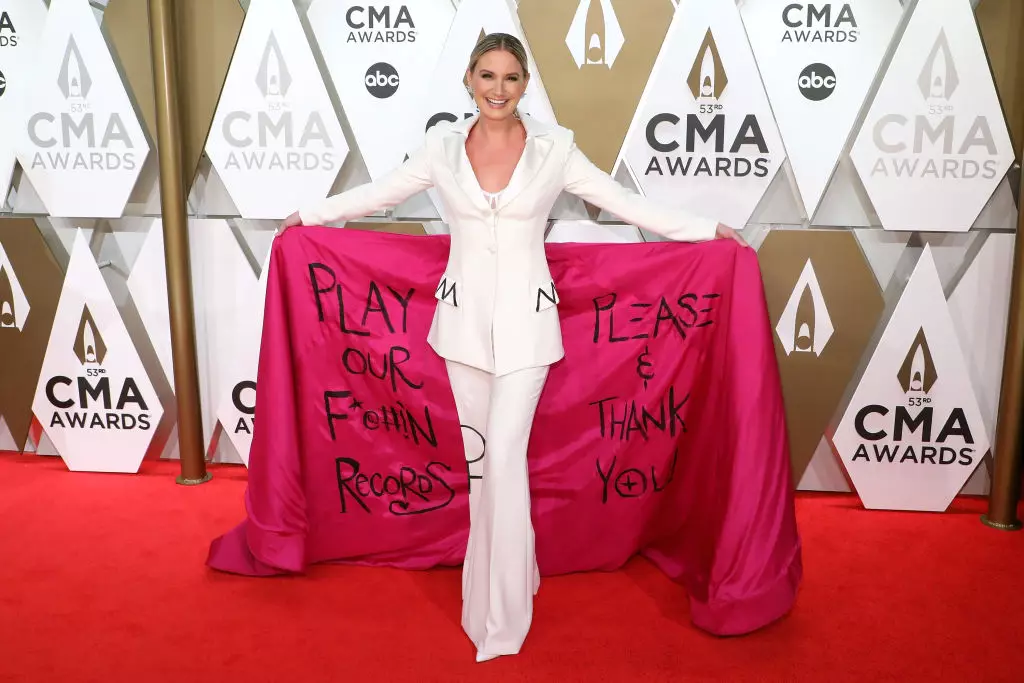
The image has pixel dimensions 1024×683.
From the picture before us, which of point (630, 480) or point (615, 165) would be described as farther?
point (615, 165)

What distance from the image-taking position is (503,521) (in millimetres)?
2420

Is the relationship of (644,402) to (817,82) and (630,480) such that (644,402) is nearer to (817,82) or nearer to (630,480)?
(630,480)

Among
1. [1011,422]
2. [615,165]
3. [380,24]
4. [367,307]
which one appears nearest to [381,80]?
[380,24]

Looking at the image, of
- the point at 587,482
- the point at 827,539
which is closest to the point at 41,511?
the point at 587,482

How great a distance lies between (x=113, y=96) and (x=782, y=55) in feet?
9.70

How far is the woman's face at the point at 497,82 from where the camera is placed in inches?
91.3

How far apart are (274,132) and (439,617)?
7.37ft

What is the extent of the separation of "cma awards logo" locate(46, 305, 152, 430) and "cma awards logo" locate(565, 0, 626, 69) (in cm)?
258

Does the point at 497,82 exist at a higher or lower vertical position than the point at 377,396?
higher

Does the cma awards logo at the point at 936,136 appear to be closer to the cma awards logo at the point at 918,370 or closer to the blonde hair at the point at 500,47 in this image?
the cma awards logo at the point at 918,370

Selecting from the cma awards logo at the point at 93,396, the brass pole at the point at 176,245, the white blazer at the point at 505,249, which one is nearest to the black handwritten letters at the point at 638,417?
the white blazer at the point at 505,249

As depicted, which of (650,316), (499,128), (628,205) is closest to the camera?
(499,128)

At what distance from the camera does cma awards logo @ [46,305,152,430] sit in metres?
3.95

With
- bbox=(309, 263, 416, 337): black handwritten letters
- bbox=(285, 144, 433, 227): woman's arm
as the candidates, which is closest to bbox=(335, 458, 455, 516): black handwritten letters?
bbox=(309, 263, 416, 337): black handwritten letters
